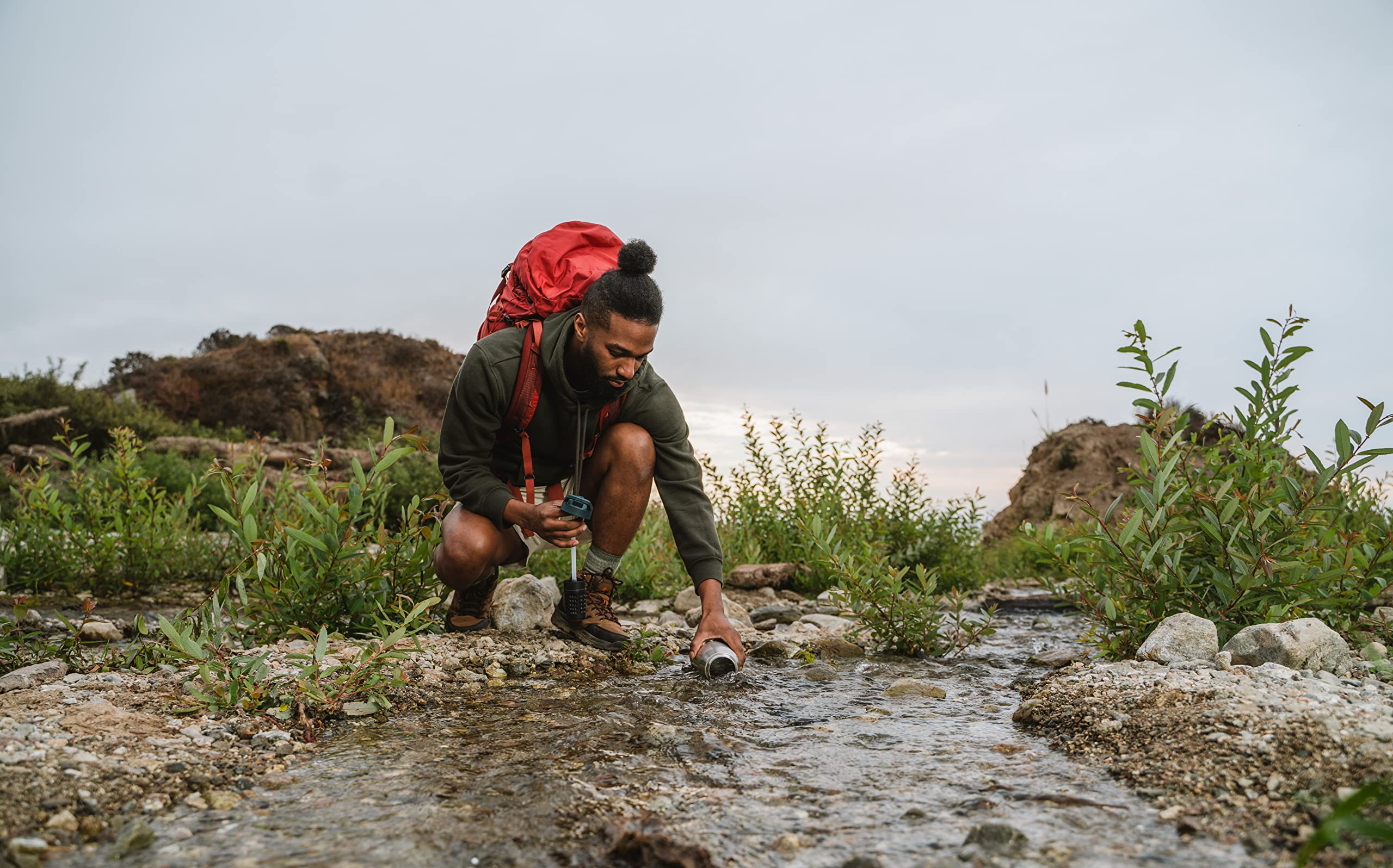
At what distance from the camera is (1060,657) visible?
4.10 meters

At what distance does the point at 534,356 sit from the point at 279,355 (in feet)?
53.9

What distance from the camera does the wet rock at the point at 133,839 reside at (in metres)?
1.87

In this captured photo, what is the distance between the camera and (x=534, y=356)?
4035 millimetres

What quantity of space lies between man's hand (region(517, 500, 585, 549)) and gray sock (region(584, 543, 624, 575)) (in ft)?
1.71

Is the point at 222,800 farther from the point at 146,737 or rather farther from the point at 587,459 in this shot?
the point at 587,459

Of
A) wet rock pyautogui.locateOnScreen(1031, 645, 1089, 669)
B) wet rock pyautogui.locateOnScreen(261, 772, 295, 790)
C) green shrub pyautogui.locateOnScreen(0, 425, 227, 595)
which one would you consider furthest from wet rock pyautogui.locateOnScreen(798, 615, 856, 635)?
green shrub pyautogui.locateOnScreen(0, 425, 227, 595)

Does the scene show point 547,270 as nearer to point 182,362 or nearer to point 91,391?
point 91,391

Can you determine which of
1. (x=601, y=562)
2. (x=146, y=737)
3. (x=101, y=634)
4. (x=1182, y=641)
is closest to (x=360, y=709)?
(x=146, y=737)

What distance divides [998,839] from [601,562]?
284cm

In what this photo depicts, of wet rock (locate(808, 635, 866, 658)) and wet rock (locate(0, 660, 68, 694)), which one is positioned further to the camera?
wet rock (locate(808, 635, 866, 658))

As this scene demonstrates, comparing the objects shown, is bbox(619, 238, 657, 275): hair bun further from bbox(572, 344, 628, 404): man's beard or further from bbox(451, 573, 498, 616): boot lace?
bbox(451, 573, 498, 616): boot lace

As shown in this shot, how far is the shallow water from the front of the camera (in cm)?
187

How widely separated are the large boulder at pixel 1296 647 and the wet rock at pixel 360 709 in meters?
2.98

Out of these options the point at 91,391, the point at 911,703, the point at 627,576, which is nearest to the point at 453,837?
the point at 911,703
